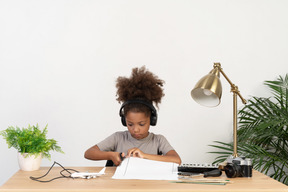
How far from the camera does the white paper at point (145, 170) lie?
1.79 metres

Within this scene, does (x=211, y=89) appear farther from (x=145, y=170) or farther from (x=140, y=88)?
(x=140, y=88)

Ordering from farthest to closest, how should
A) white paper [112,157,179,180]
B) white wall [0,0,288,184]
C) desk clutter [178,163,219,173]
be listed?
1. white wall [0,0,288,184]
2. desk clutter [178,163,219,173]
3. white paper [112,157,179,180]

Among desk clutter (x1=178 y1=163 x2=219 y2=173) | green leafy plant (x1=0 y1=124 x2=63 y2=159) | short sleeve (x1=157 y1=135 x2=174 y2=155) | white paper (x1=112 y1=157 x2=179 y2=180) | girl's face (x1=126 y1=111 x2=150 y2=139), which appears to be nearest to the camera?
white paper (x1=112 y1=157 x2=179 y2=180)

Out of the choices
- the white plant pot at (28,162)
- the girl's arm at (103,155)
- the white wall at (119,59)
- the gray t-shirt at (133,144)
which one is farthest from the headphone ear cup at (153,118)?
the white wall at (119,59)

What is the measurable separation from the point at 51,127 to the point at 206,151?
1486mm

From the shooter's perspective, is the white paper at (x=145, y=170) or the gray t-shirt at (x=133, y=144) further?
the gray t-shirt at (x=133, y=144)

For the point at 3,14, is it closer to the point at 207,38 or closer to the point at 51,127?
the point at 51,127

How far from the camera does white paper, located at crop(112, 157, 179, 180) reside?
1793mm

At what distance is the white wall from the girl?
1130 mm

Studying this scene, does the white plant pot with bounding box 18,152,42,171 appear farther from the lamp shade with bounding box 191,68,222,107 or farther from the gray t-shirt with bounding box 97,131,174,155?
the lamp shade with bounding box 191,68,222,107

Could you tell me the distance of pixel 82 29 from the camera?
3.63 meters

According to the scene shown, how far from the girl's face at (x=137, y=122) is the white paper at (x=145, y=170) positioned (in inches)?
12.7

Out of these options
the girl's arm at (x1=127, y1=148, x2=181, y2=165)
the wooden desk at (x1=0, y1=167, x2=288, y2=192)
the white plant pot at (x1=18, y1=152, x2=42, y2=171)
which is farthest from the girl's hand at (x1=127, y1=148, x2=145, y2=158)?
the white plant pot at (x1=18, y1=152, x2=42, y2=171)

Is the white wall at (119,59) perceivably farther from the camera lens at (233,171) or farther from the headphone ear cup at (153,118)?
the camera lens at (233,171)
